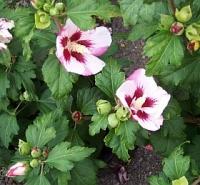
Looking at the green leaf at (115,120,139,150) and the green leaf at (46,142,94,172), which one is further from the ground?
the green leaf at (115,120,139,150)

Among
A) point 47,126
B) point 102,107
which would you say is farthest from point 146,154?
point 102,107

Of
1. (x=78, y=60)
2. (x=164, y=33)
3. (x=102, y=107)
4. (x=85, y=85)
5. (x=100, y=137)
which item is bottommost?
(x=100, y=137)

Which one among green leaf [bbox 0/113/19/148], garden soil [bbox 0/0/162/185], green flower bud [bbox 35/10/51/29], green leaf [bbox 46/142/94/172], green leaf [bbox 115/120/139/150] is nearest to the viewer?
green flower bud [bbox 35/10/51/29]

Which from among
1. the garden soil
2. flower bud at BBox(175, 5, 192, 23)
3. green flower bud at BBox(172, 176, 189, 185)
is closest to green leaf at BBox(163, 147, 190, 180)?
green flower bud at BBox(172, 176, 189, 185)

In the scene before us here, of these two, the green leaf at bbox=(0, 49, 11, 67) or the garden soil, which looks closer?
the green leaf at bbox=(0, 49, 11, 67)

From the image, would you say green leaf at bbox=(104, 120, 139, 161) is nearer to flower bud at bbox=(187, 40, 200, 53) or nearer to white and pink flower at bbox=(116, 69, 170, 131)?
white and pink flower at bbox=(116, 69, 170, 131)

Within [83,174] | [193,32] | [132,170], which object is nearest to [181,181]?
[193,32]

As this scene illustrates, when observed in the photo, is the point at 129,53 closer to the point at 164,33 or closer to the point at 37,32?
the point at 37,32
